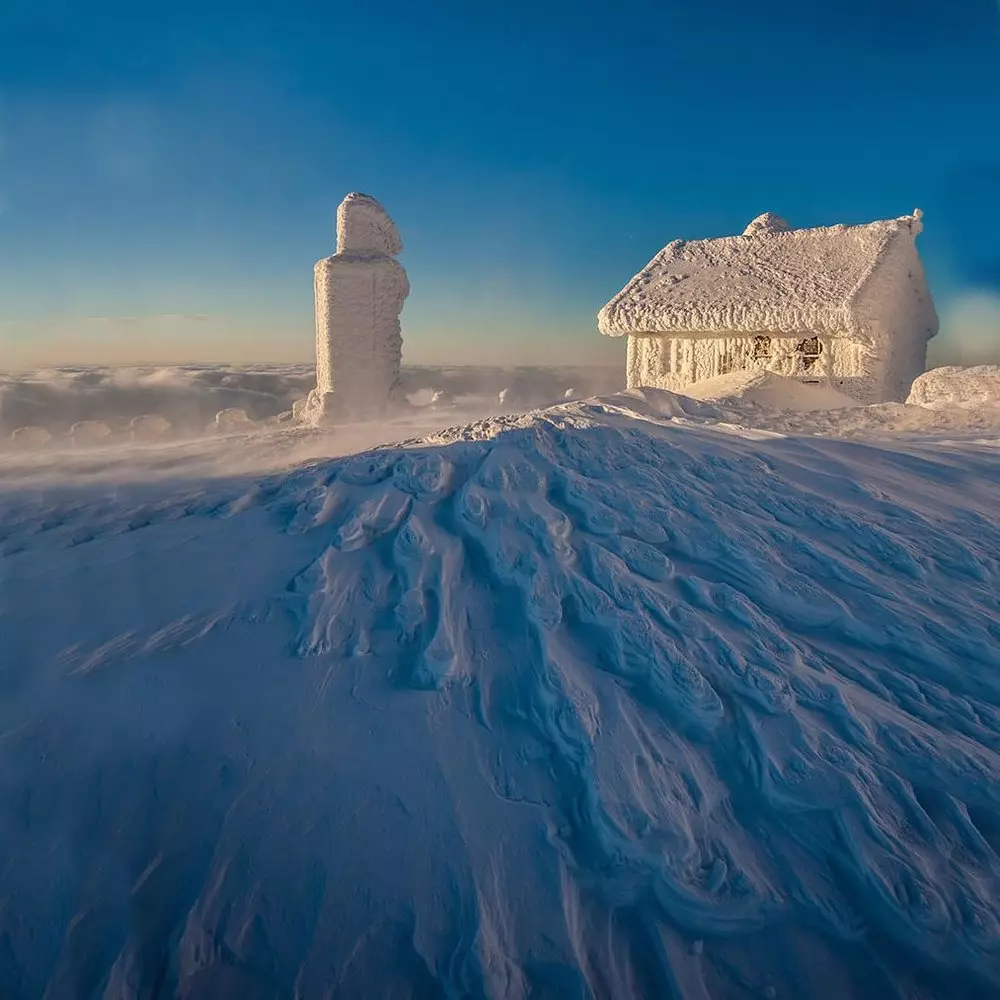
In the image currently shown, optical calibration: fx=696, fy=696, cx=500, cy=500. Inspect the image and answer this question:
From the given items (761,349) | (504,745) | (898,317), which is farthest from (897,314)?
(504,745)

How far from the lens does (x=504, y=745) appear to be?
2.18 metres

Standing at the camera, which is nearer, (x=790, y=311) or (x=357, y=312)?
(x=790, y=311)

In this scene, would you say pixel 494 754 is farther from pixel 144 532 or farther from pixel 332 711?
pixel 144 532

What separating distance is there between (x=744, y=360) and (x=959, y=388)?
4.00m

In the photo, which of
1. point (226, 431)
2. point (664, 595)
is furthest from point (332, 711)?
point (226, 431)

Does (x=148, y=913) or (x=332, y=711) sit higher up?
(x=332, y=711)

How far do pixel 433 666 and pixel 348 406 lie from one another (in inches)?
432

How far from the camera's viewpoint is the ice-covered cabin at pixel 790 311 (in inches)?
375

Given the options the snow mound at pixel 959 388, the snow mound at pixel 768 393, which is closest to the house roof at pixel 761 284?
the snow mound at pixel 768 393

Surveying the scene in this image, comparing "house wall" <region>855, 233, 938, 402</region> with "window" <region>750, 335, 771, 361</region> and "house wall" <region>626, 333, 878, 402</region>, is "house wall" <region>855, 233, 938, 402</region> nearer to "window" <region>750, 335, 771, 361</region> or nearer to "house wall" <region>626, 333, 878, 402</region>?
"house wall" <region>626, 333, 878, 402</region>

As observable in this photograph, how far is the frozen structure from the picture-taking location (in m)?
12.6

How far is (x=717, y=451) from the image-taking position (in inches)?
152

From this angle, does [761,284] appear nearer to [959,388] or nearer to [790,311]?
[790,311]

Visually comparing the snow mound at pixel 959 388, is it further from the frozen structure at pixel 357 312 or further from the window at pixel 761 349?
the frozen structure at pixel 357 312
